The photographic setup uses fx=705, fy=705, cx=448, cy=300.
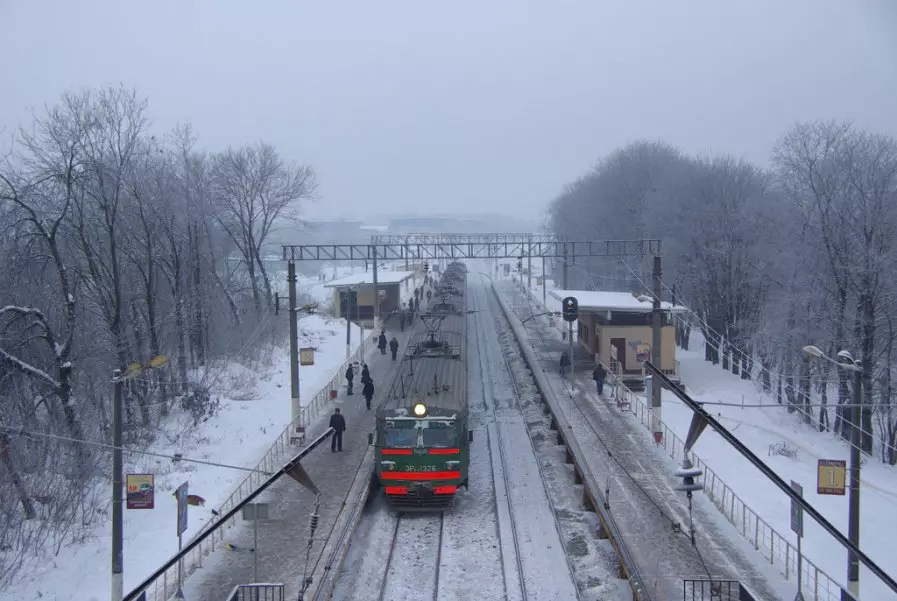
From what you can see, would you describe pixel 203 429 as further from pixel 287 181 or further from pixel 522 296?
pixel 522 296

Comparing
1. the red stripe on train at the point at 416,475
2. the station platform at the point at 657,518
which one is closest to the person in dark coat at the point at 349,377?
the station platform at the point at 657,518

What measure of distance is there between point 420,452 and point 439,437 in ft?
1.64

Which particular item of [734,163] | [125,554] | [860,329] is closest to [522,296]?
[734,163]

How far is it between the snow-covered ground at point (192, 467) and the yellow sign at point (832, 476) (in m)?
12.0

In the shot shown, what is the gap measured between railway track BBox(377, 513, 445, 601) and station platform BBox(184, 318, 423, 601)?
1297 millimetres

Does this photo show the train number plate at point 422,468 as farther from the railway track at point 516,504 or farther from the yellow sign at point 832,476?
the yellow sign at point 832,476

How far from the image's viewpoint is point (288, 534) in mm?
13859

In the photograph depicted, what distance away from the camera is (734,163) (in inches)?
1823

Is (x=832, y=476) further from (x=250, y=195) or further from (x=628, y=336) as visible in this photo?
(x=250, y=195)

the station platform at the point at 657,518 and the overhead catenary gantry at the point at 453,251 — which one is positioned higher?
the overhead catenary gantry at the point at 453,251

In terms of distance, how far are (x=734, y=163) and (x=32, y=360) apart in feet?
138

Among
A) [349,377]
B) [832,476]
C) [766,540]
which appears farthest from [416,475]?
[349,377]

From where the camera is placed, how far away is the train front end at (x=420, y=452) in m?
14.6

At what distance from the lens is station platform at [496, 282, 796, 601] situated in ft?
38.6
